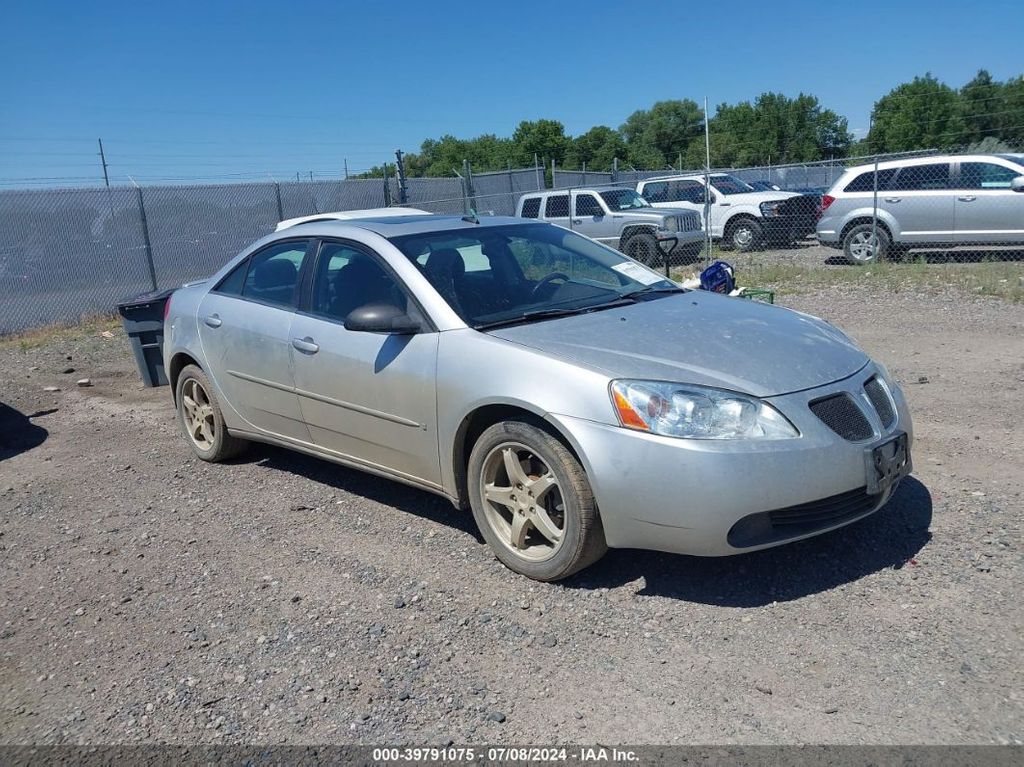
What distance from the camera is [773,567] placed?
393 centimetres

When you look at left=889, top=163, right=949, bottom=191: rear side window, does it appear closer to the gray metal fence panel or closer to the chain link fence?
the chain link fence

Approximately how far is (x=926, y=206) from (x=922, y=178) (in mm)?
481

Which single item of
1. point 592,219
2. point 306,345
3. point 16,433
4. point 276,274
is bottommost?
point 16,433

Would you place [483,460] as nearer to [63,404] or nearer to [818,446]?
[818,446]

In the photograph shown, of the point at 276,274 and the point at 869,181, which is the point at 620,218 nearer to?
the point at 869,181

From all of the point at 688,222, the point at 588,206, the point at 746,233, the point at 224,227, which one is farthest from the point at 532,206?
the point at 224,227

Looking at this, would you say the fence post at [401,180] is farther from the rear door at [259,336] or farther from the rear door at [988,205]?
the rear door at [259,336]

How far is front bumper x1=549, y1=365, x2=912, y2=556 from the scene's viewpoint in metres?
3.39

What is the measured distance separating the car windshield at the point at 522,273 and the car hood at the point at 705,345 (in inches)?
8.5

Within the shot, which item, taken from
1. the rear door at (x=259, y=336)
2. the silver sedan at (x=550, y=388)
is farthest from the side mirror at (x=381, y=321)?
the rear door at (x=259, y=336)

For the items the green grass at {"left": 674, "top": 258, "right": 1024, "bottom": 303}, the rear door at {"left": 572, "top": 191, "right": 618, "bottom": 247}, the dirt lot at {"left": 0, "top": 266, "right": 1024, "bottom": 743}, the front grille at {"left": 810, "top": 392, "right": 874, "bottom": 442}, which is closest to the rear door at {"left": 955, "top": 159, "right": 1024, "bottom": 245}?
the green grass at {"left": 674, "top": 258, "right": 1024, "bottom": 303}

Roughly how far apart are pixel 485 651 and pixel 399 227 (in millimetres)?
2508

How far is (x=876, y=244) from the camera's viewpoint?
14.5 metres

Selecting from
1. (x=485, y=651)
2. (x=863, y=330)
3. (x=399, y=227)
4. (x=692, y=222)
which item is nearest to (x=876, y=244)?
(x=692, y=222)
